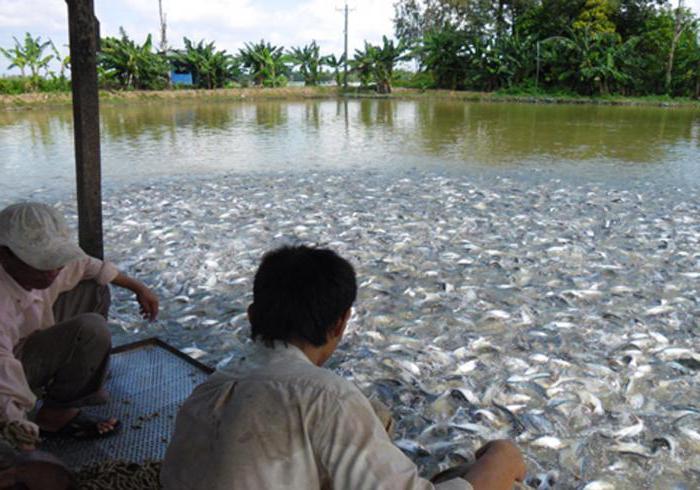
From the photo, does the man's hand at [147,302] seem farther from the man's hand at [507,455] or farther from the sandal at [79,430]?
the man's hand at [507,455]

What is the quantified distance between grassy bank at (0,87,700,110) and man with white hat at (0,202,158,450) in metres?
27.3

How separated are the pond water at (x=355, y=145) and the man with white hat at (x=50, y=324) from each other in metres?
6.66

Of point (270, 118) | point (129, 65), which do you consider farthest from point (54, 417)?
point (129, 65)

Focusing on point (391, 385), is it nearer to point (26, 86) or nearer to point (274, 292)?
point (274, 292)

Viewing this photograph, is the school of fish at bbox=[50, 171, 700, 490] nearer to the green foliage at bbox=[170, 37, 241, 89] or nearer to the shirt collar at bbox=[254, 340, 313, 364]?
the shirt collar at bbox=[254, 340, 313, 364]

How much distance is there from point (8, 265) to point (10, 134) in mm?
16617

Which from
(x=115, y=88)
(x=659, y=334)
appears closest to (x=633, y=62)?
(x=115, y=88)

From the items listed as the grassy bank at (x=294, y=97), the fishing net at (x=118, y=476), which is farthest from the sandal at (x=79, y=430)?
the grassy bank at (x=294, y=97)

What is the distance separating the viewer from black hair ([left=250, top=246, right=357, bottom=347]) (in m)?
1.43

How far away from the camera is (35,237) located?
86.5 inches

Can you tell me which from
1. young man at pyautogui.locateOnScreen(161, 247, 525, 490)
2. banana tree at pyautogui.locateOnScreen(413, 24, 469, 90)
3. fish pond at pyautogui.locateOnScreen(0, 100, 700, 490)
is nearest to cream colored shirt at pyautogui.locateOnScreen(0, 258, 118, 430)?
young man at pyautogui.locateOnScreen(161, 247, 525, 490)

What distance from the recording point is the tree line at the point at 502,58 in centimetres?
3372

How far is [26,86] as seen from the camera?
29.7m

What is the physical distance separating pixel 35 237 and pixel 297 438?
1.42 m
